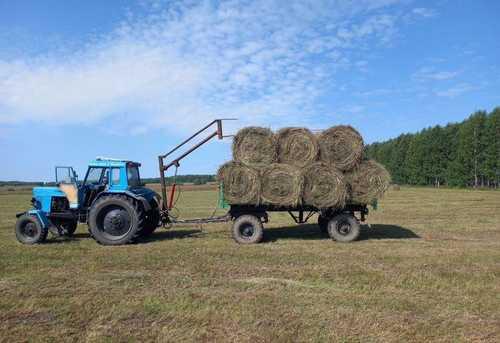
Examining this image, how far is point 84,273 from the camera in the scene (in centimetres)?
657

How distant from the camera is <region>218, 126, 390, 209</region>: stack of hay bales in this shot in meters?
9.13

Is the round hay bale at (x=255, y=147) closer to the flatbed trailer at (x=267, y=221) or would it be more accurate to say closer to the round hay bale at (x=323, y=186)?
the round hay bale at (x=323, y=186)

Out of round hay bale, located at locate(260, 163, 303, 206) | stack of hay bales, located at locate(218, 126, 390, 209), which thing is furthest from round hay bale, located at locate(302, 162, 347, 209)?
round hay bale, located at locate(260, 163, 303, 206)

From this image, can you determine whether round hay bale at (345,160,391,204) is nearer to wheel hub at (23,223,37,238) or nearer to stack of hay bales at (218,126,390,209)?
stack of hay bales at (218,126,390,209)

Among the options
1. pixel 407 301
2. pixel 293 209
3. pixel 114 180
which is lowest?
pixel 407 301

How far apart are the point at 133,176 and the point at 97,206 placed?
1.42m

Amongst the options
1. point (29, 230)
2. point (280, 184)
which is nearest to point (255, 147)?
point (280, 184)

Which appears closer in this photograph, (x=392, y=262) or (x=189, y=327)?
(x=189, y=327)

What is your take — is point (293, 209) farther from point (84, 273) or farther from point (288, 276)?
point (84, 273)

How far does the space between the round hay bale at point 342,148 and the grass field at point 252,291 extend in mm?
1916

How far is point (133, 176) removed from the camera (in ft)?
34.0

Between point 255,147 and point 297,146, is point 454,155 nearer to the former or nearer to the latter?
point 297,146

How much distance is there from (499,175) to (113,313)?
4972 cm

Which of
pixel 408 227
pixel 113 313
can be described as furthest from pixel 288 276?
pixel 408 227
